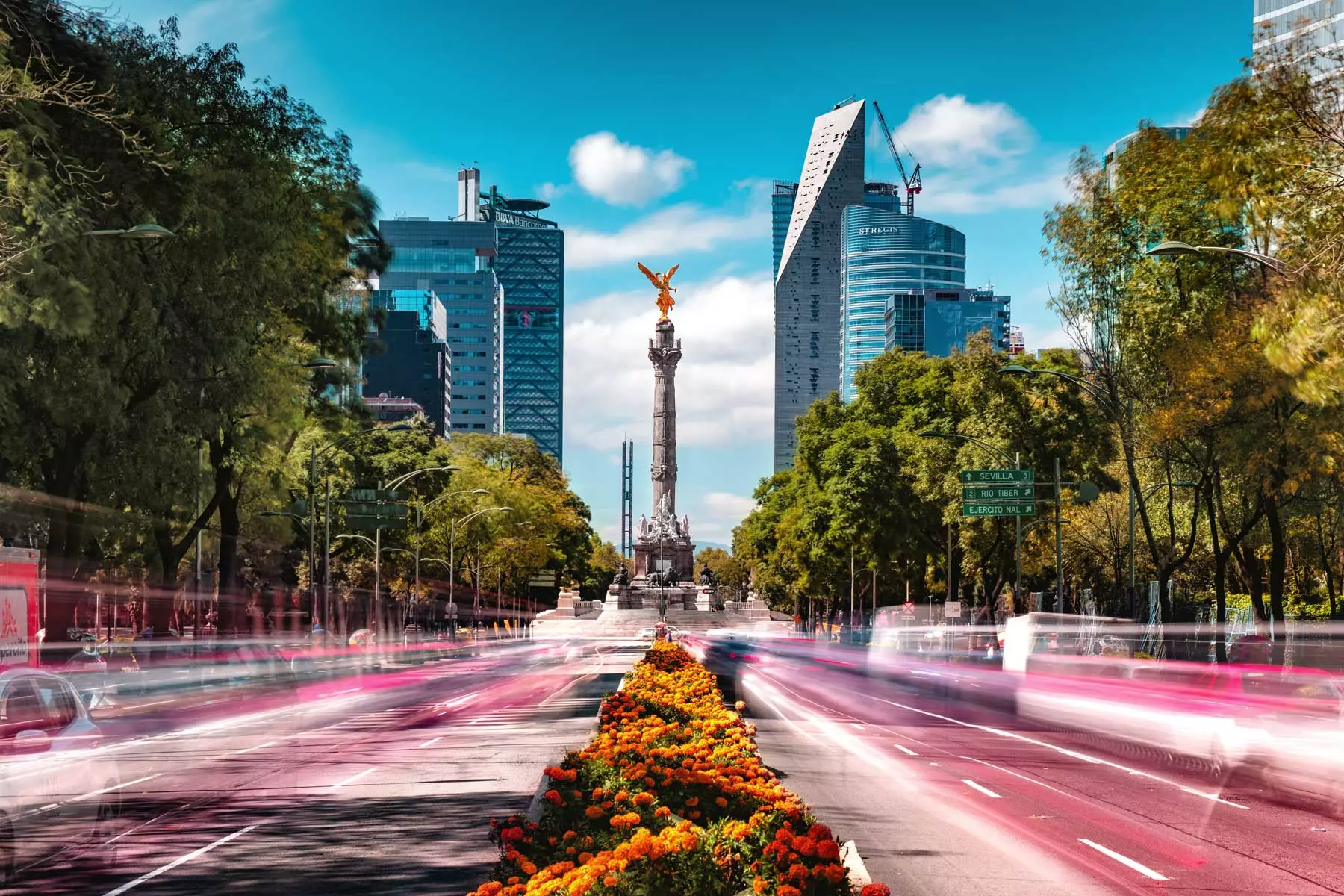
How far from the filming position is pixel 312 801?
52.3ft

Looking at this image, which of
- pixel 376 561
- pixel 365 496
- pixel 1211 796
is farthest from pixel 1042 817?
pixel 376 561

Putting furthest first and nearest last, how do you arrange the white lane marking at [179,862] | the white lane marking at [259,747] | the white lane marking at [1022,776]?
the white lane marking at [259,747], the white lane marking at [1022,776], the white lane marking at [179,862]

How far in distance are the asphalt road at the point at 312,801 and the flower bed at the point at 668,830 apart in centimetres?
174

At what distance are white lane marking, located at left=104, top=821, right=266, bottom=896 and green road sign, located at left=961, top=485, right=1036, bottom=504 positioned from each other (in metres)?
37.8

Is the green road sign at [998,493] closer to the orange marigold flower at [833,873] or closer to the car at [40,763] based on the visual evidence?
the car at [40,763]

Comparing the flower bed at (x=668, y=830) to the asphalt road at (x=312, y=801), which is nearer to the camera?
the flower bed at (x=668, y=830)

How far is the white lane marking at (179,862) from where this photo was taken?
35.9 feet

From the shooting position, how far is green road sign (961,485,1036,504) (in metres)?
48.2

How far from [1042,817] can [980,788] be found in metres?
2.51

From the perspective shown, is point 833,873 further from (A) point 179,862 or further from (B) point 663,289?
(B) point 663,289

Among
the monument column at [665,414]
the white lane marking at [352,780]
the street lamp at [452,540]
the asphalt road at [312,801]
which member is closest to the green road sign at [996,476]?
the asphalt road at [312,801]

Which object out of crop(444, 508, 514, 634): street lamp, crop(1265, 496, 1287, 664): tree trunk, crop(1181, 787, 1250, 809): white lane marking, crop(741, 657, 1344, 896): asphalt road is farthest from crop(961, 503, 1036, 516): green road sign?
crop(444, 508, 514, 634): street lamp

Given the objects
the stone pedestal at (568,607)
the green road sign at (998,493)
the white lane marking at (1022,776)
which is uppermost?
the green road sign at (998,493)

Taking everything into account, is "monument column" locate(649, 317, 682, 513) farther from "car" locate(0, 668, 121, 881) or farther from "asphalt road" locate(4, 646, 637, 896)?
"car" locate(0, 668, 121, 881)
